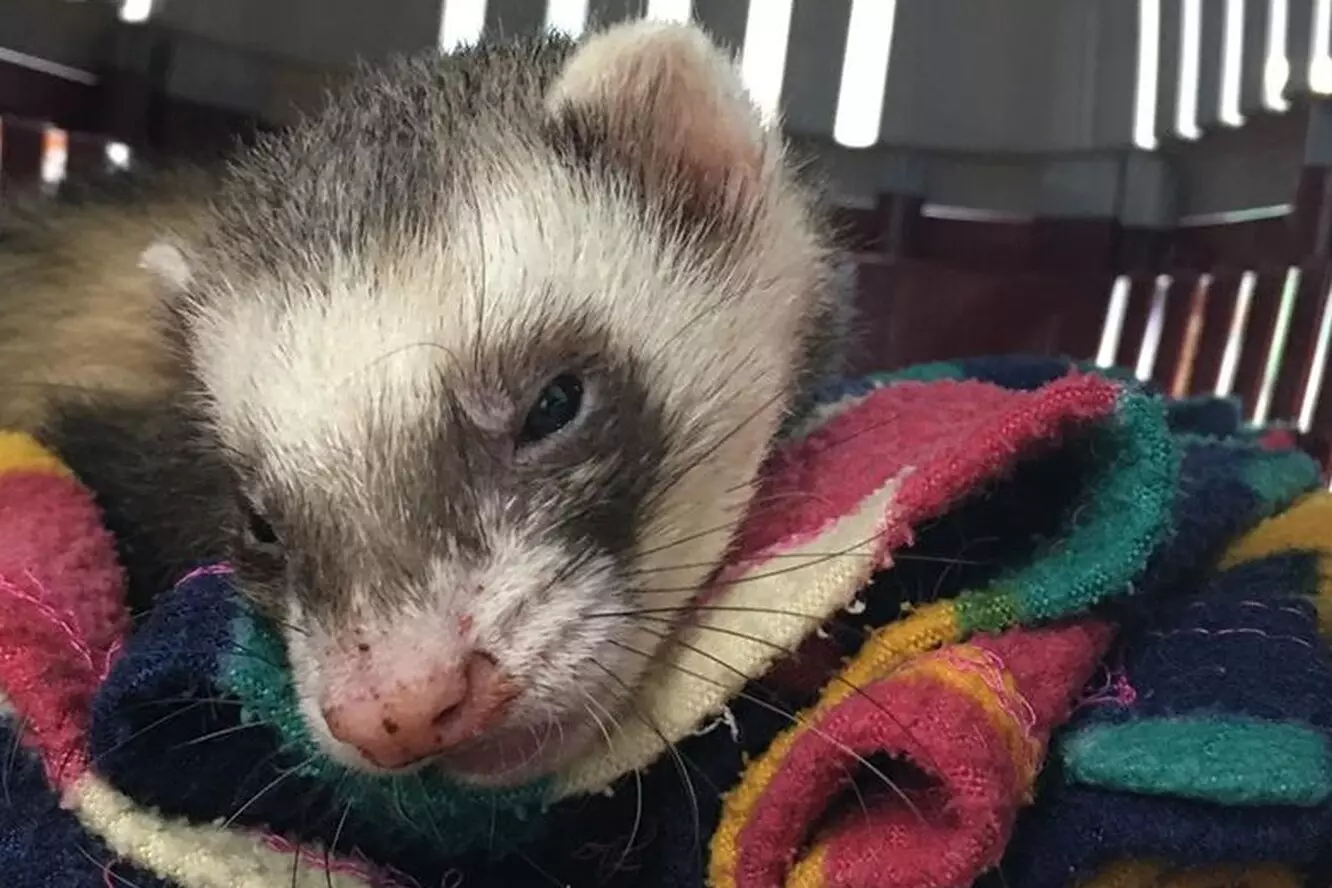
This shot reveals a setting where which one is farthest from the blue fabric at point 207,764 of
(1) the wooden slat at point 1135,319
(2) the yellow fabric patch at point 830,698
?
(1) the wooden slat at point 1135,319

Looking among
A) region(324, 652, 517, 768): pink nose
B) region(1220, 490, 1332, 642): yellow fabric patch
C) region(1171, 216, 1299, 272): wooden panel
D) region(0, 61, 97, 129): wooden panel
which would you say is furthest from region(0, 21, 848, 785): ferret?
region(1171, 216, 1299, 272): wooden panel

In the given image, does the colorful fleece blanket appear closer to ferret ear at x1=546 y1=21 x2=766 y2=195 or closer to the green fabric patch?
the green fabric patch

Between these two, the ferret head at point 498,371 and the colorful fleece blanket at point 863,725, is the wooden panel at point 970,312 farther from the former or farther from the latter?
the colorful fleece blanket at point 863,725

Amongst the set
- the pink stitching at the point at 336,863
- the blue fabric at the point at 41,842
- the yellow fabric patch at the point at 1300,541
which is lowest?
the blue fabric at the point at 41,842

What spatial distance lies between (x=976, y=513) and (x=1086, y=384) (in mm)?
88

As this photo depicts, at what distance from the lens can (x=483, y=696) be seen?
2.04 ft

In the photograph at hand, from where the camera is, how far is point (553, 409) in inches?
29.3

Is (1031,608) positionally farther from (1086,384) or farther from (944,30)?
(944,30)

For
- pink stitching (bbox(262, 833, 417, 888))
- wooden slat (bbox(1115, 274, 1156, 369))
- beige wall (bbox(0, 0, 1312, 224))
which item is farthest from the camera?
wooden slat (bbox(1115, 274, 1156, 369))

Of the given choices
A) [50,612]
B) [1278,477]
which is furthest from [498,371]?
[1278,477]

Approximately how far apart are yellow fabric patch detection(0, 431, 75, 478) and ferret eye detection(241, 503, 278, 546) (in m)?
0.20

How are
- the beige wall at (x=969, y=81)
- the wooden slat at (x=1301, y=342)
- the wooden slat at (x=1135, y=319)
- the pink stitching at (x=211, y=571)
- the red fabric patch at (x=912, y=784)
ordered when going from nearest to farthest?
1. the red fabric patch at (x=912, y=784)
2. the pink stitching at (x=211, y=571)
3. the wooden slat at (x=1301, y=342)
4. the beige wall at (x=969, y=81)
5. the wooden slat at (x=1135, y=319)

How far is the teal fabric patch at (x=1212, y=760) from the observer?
2.02 feet

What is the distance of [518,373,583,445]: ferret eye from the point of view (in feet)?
2.40
